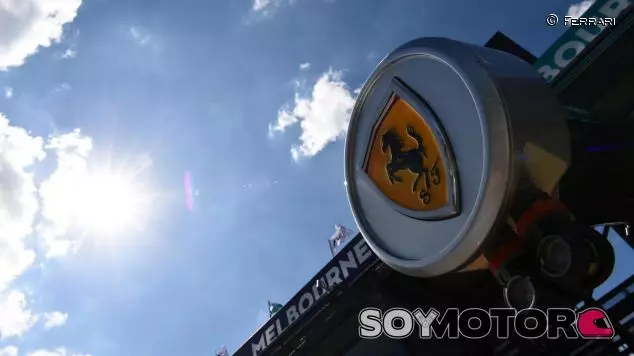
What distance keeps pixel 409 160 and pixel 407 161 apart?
0.06 feet

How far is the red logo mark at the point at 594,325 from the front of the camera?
2.62 meters

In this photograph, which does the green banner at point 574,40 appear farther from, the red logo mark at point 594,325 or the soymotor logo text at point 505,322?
the red logo mark at point 594,325

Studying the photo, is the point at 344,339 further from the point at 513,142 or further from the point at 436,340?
the point at 513,142

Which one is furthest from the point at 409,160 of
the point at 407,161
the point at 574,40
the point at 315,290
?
the point at 315,290

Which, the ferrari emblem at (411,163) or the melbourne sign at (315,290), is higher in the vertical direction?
the melbourne sign at (315,290)

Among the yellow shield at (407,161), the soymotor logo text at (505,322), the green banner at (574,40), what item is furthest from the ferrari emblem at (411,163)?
the green banner at (574,40)

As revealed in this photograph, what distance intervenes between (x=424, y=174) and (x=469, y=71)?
564 millimetres

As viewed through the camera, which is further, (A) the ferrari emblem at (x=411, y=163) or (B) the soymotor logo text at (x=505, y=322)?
(A) the ferrari emblem at (x=411, y=163)

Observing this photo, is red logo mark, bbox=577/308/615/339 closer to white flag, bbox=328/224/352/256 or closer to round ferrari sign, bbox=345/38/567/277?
round ferrari sign, bbox=345/38/567/277

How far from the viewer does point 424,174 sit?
2.67 meters

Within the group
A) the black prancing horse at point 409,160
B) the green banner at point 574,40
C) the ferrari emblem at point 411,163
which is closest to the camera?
the ferrari emblem at point 411,163

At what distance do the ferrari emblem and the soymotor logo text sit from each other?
26.3 inches

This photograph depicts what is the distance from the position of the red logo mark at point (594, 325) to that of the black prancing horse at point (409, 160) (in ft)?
3.53

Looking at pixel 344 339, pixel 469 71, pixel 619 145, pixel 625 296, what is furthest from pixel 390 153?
pixel 344 339
